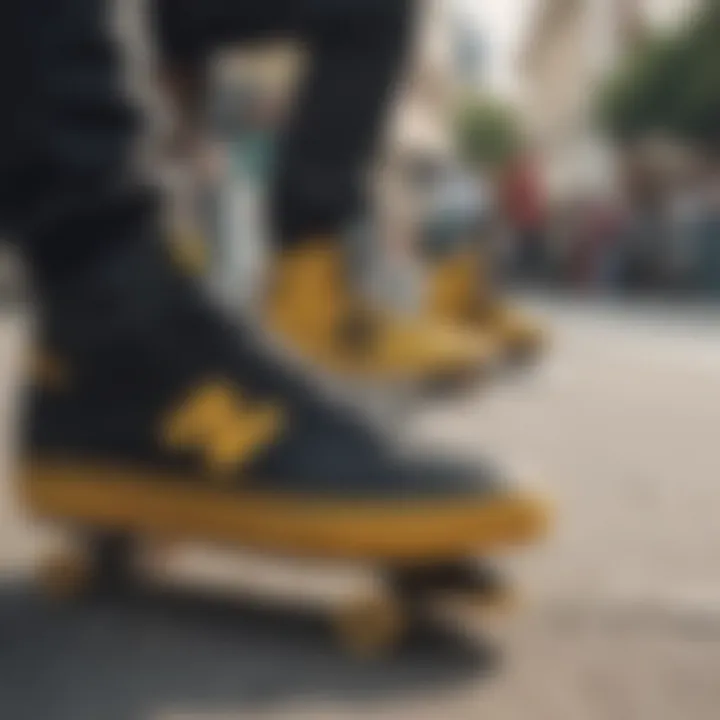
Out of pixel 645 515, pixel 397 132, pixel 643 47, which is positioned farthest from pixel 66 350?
pixel 643 47

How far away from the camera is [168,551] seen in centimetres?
75

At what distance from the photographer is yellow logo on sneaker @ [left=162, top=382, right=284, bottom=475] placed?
0.65 m

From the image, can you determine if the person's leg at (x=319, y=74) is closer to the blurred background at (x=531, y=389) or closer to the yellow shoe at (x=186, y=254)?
the blurred background at (x=531, y=389)

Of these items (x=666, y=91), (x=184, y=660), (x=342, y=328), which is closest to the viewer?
(x=184, y=660)

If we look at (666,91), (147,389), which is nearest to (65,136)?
(147,389)

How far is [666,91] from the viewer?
312 centimetres

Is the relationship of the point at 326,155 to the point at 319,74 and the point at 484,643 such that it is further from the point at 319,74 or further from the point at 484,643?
the point at 484,643

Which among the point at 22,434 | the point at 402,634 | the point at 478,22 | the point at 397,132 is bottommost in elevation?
the point at 402,634

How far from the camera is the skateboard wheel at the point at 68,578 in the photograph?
27.8 inches

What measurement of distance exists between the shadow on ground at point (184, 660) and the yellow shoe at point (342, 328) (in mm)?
350

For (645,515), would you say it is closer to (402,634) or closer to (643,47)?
(402,634)

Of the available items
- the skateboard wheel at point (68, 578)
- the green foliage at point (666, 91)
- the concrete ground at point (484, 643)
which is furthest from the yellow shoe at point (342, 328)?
the green foliage at point (666, 91)

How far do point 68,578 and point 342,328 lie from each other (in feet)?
1.45

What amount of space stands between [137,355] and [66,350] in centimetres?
4
